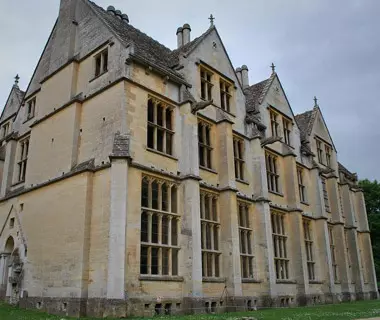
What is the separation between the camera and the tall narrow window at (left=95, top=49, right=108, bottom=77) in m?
19.8

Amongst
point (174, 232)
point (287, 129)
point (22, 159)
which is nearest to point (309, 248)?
point (287, 129)

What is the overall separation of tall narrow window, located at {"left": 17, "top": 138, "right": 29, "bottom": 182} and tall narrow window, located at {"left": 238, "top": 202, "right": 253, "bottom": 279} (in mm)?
13086

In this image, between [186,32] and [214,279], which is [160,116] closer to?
[214,279]

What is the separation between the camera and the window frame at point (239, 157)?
78.6 feet

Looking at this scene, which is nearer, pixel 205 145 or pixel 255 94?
pixel 205 145

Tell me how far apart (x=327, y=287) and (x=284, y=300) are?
560 cm

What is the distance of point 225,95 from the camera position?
82.1ft

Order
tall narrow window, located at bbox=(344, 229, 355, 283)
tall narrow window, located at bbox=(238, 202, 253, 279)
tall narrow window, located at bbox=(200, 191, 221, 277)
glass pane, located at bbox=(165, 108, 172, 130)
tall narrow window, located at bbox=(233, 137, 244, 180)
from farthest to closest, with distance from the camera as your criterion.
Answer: tall narrow window, located at bbox=(344, 229, 355, 283)
tall narrow window, located at bbox=(233, 137, 244, 180)
tall narrow window, located at bbox=(238, 202, 253, 279)
glass pane, located at bbox=(165, 108, 172, 130)
tall narrow window, located at bbox=(200, 191, 221, 277)

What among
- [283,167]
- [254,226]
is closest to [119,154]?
[254,226]

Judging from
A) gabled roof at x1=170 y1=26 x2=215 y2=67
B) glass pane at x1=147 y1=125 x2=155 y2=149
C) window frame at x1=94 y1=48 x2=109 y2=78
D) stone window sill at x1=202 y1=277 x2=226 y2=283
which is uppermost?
gabled roof at x1=170 y1=26 x2=215 y2=67

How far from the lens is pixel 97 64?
2059 cm

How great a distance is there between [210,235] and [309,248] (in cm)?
1178

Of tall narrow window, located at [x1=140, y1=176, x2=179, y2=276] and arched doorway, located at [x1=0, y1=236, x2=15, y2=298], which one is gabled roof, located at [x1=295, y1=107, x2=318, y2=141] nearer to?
tall narrow window, located at [x1=140, y1=176, x2=179, y2=276]

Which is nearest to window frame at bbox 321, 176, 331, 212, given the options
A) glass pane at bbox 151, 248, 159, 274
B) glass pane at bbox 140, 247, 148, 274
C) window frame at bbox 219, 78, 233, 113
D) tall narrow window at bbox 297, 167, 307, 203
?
tall narrow window at bbox 297, 167, 307, 203
